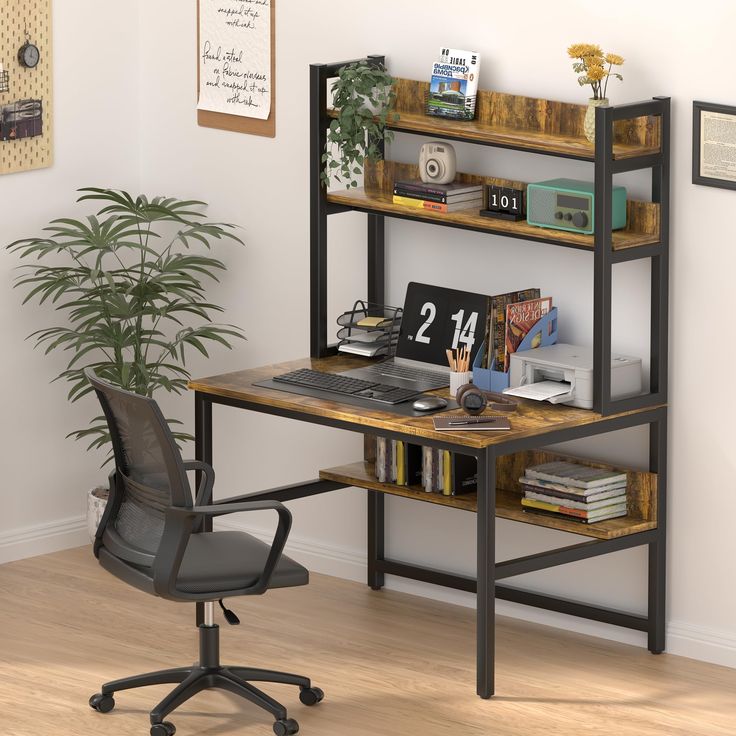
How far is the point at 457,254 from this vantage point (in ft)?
18.5

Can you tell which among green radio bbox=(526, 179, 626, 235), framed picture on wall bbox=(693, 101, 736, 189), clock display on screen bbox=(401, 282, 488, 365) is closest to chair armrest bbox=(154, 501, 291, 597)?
clock display on screen bbox=(401, 282, 488, 365)

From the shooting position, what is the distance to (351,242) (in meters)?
5.89

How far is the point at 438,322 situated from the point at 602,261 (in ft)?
2.43

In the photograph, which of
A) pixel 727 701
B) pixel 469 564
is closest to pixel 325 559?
pixel 469 564

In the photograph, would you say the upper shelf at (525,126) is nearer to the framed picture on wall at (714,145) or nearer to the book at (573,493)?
the framed picture on wall at (714,145)

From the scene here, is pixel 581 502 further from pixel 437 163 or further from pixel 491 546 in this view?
pixel 437 163

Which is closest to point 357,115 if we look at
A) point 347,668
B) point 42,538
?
point 347,668

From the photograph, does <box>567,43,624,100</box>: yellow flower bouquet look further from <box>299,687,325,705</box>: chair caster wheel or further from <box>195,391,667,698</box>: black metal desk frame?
<box>299,687,325,705</box>: chair caster wheel

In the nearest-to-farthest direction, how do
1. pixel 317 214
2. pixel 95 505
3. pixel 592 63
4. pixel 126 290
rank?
1. pixel 592 63
2. pixel 317 214
3. pixel 126 290
4. pixel 95 505

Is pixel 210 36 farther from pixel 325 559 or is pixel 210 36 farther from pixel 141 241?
pixel 325 559

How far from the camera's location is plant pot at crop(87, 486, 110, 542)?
6234mm

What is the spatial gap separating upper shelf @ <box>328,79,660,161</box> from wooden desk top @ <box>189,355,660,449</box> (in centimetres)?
74

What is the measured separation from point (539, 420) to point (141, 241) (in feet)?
6.52

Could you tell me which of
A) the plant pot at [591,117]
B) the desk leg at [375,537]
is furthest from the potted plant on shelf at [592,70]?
the desk leg at [375,537]
